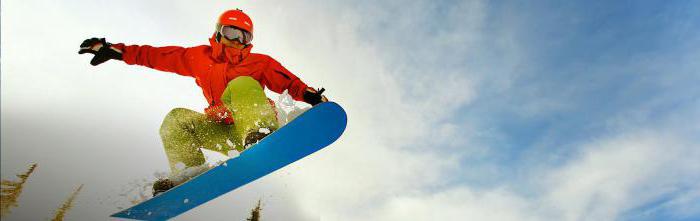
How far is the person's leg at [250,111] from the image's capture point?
15.6 feet

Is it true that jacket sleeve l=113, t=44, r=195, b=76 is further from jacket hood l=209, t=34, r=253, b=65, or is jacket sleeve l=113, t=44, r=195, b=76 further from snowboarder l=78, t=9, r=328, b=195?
jacket hood l=209, t=34, r=253, b=65

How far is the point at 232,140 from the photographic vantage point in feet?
18.6

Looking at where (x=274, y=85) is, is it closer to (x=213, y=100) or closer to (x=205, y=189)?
(x=213, y=100)

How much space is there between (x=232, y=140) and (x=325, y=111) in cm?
158

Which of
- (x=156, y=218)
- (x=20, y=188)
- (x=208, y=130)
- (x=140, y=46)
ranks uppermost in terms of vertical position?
(x=20, y=188)

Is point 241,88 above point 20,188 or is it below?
below

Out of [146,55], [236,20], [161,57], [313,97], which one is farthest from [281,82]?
[146,55]

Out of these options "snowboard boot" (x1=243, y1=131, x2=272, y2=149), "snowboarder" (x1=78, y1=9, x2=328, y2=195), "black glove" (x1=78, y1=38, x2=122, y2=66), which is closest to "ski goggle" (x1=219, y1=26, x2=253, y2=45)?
"snowboarder" (x1=78, y1=9, x2=328, y2=195)

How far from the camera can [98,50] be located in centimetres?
579

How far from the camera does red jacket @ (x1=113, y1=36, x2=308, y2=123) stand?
5.54 meters

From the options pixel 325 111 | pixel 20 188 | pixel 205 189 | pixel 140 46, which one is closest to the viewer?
pixel 325 111

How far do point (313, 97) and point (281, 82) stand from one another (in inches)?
23.1

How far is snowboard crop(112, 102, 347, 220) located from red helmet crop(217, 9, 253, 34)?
166cm

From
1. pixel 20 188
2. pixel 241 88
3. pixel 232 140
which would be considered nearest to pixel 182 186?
pixel 232 140
